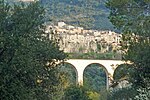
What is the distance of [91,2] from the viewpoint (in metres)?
113

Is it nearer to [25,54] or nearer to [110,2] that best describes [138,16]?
[110,2]

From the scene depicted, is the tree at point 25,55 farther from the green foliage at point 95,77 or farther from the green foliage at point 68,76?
the green foliage at point 95,77

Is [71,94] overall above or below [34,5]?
below

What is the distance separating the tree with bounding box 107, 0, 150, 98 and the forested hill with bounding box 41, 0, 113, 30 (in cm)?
8134

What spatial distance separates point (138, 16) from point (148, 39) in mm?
810

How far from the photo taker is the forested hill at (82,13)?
10294 cm

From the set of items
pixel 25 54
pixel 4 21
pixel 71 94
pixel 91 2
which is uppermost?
pixel 91 2

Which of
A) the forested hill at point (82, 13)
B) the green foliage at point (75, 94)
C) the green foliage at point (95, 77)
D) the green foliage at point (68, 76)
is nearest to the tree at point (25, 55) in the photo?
the green foliage at point (68, 76)

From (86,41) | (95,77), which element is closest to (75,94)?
(95,77)

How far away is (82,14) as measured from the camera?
10475 cm

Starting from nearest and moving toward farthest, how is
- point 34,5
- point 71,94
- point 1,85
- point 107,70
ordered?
point 1,85 → point 34,5 → point 71,94 → point 107,70

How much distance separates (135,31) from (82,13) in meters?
89.6

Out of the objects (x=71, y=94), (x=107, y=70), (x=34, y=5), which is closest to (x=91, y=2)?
(x=107, y=70)

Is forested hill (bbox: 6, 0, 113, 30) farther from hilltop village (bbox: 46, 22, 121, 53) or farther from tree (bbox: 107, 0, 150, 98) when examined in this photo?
tree (bbox: 107, 0, 150, 98)
